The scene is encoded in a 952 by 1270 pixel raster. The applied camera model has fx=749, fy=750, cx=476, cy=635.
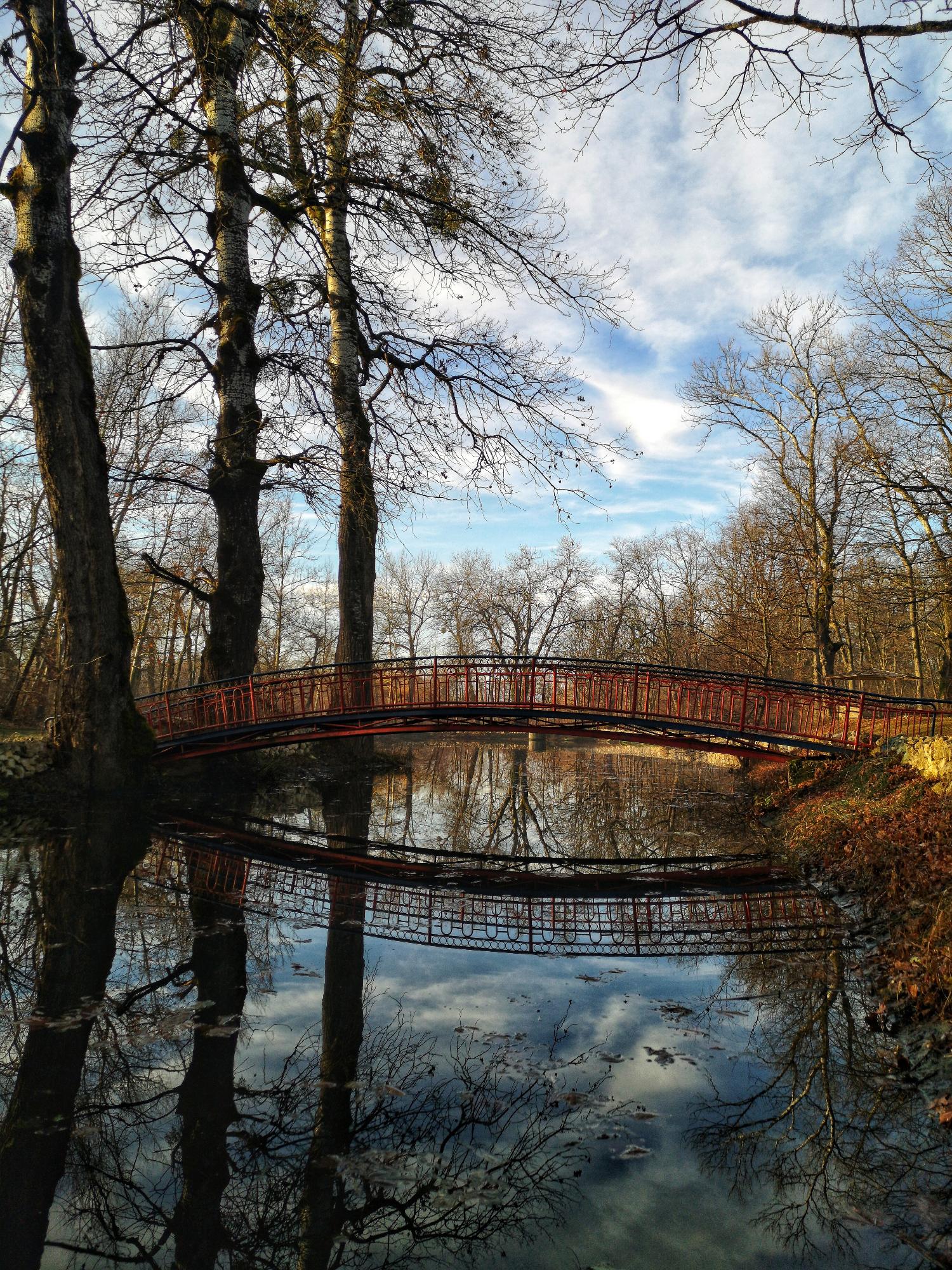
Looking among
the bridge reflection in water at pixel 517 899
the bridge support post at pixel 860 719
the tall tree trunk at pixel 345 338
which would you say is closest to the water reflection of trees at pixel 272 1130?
the bridge reflection in water at pixel 517 899

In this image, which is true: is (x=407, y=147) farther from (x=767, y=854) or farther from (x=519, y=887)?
(x=767, y=854)

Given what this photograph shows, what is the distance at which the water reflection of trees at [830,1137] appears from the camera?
295 centimetres

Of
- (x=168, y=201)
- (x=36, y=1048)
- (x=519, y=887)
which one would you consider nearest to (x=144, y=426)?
(x=168, y=201)

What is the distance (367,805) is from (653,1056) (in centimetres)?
997

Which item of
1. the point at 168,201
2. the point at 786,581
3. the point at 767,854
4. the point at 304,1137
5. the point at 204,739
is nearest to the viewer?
the point at 304,1137

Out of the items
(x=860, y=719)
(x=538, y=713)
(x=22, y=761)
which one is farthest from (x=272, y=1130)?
(x=860, y=719)

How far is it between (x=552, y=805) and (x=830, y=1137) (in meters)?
11.3

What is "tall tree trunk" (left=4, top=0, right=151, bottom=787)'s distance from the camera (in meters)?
10.3

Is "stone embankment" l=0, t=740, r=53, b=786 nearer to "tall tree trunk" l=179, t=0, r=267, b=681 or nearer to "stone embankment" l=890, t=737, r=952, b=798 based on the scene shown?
"tall tree trunk" l=179, t=0, r=267, b=681

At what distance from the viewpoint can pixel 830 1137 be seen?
3533 millimetres

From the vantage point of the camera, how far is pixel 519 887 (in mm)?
8562

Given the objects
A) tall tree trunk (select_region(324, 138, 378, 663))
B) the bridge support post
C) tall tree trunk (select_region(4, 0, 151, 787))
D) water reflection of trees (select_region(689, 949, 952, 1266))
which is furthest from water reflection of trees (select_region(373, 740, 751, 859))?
water reflection of trees (select_region(689, 949, 952, 1266))

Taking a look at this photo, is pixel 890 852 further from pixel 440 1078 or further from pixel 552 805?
pixel 552 805

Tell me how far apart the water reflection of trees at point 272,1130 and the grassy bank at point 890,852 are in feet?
8.46
